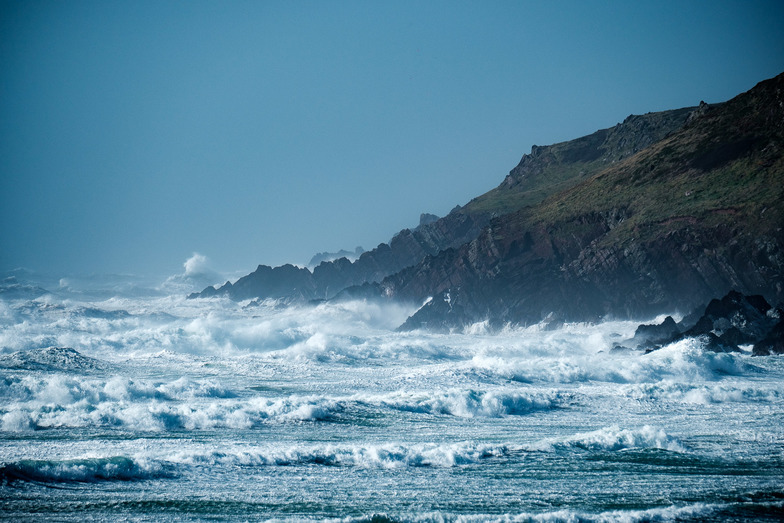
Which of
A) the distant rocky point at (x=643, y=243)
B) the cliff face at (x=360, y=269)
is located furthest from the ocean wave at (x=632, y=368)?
the cliff face at (x=360, y=269)

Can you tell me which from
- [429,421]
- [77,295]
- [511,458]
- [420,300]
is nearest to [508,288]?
[420,300]

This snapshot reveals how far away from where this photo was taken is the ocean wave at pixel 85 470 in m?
13.2

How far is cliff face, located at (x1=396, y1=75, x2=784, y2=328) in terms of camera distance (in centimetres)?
6038

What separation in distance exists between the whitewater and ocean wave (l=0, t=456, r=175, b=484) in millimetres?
44

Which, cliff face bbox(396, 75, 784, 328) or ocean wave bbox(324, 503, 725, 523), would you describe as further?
cliff face bbox(396, 75, 784, 328)

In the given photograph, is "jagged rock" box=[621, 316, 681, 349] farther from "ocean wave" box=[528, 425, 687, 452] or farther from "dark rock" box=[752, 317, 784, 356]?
"ocean wave" box=[528, 425, 687, 452]

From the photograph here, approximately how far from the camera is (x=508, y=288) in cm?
8031

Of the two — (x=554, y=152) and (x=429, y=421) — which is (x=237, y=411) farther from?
(x=554, y=152)

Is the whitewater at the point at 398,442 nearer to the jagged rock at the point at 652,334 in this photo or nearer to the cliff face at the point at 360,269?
the jagged rock at the point at 652,334

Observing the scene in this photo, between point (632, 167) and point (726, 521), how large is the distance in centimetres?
7867

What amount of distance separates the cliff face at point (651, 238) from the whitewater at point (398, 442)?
26779 mm

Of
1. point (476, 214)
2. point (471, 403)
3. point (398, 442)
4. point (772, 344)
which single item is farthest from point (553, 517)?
point (476, 214)

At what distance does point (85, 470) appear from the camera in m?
13.5

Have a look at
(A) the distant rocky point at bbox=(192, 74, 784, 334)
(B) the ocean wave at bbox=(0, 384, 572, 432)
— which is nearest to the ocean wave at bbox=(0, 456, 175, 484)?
(B) the ocean wave at bbox=(0, 384, 572, 432)
